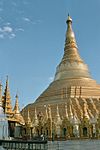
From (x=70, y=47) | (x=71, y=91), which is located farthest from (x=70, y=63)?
(x=71, y=91)

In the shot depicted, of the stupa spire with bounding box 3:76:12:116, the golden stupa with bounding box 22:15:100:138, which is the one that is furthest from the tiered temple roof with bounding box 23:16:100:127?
the stupa spire with bounding box 3:76:12:116

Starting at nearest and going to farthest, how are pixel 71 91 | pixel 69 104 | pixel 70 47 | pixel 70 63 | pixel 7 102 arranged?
Answer: pixel 7 102 → pixel 69 104 → pixel 71 91 → pixel 70 63 → pixel 70 47

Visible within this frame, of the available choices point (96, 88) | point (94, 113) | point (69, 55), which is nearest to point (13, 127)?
point (94, 113)

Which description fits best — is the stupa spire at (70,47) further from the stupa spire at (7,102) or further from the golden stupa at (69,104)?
the stupa spire at (7,102)

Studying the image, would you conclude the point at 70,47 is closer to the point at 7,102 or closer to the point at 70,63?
the point at 70,63

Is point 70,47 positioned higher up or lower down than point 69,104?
higher up

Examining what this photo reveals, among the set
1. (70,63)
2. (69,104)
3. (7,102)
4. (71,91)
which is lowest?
(69,104)

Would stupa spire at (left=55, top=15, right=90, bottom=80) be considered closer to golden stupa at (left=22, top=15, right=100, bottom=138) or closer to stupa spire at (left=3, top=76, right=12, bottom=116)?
golden stupa at (left=22, top=15, right=100, bottom=138)

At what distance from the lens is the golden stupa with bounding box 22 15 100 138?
38.4 metres

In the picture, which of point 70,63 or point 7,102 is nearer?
point 7,102

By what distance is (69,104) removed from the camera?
42.3 metres

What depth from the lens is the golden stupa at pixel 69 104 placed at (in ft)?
126

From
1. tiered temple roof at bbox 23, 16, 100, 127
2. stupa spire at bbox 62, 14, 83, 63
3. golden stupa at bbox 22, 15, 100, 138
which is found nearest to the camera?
golden stupa at bbox 22, 15, 100, 138

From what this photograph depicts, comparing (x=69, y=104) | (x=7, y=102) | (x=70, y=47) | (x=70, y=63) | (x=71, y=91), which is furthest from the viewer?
(x=70, y=47)
